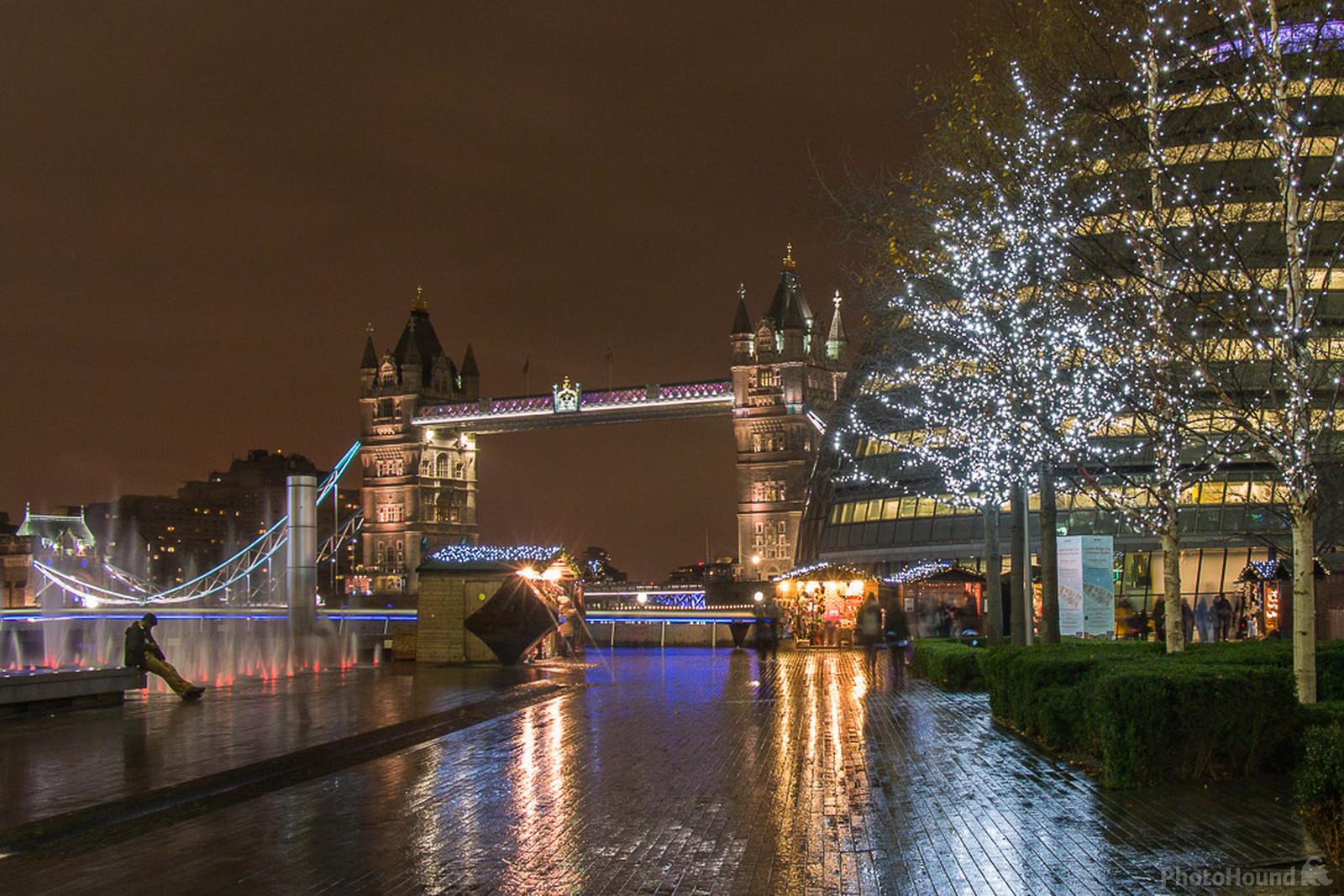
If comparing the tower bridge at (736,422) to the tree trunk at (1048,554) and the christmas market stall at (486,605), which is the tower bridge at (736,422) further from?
the tree trunk at (1048,554)

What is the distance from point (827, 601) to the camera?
44656 mm

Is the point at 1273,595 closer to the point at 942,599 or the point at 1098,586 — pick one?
the point at 1098,586

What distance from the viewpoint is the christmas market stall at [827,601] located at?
44.3m

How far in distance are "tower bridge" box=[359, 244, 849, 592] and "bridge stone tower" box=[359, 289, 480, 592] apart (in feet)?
0.54

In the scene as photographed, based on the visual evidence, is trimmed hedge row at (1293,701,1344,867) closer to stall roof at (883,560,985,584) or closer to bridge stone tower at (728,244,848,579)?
stall roof at (883,560,985,584)

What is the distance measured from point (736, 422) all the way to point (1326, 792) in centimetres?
10986

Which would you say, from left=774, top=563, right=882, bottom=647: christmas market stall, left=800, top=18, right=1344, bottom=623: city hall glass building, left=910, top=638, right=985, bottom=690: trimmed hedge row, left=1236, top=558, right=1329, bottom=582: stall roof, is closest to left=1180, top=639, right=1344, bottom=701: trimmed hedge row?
left=910, top=638, right=985, bottom=690: trimmed hedge row

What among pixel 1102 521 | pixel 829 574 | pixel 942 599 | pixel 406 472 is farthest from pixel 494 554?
pixel 406 472

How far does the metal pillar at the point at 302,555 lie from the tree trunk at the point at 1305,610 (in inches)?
1080

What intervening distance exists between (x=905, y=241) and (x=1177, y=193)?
756 cm

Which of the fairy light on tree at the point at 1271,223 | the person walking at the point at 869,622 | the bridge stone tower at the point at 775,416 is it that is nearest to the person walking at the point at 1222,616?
the person walking at the point at 869,622

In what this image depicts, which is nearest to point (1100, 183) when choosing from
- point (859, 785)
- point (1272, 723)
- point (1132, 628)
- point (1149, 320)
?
point (1149, 320)

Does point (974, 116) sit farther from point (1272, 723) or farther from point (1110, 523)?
point (1110, 523)

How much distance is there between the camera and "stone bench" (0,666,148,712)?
19.5 m
